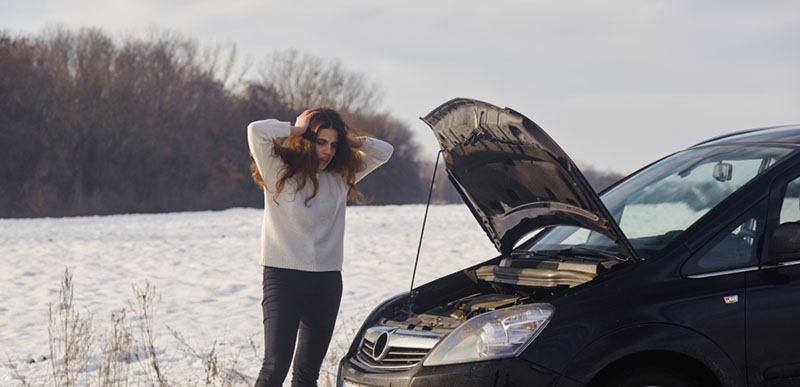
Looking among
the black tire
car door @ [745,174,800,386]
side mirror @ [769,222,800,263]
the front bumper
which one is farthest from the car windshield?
the front bumper

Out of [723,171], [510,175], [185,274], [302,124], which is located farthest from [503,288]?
[185,274]

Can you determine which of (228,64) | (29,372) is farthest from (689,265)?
(228,64)

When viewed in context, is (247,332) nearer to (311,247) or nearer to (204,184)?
(311,247)

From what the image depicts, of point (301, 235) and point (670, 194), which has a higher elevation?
point (670, 194)

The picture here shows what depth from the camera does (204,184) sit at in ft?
168

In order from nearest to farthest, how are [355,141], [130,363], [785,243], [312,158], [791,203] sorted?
1. [785,243]
2. [791,203]
3. [312,158]
4. [355,141]
5. [130,363]

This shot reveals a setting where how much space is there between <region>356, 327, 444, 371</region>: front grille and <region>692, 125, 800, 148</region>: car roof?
2.11m

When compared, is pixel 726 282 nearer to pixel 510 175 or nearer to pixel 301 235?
pixel 510 175

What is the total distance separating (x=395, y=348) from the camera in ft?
13.8

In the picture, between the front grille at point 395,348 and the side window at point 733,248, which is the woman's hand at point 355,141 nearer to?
the front grille at point 395,348

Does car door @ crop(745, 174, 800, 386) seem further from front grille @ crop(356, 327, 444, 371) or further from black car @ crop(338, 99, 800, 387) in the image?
front grille @ crop(356, 327, 444, 371)

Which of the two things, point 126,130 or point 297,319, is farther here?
point 126,130

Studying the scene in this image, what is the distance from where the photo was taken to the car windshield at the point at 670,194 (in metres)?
4.24

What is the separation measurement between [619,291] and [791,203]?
1135 millimetres
